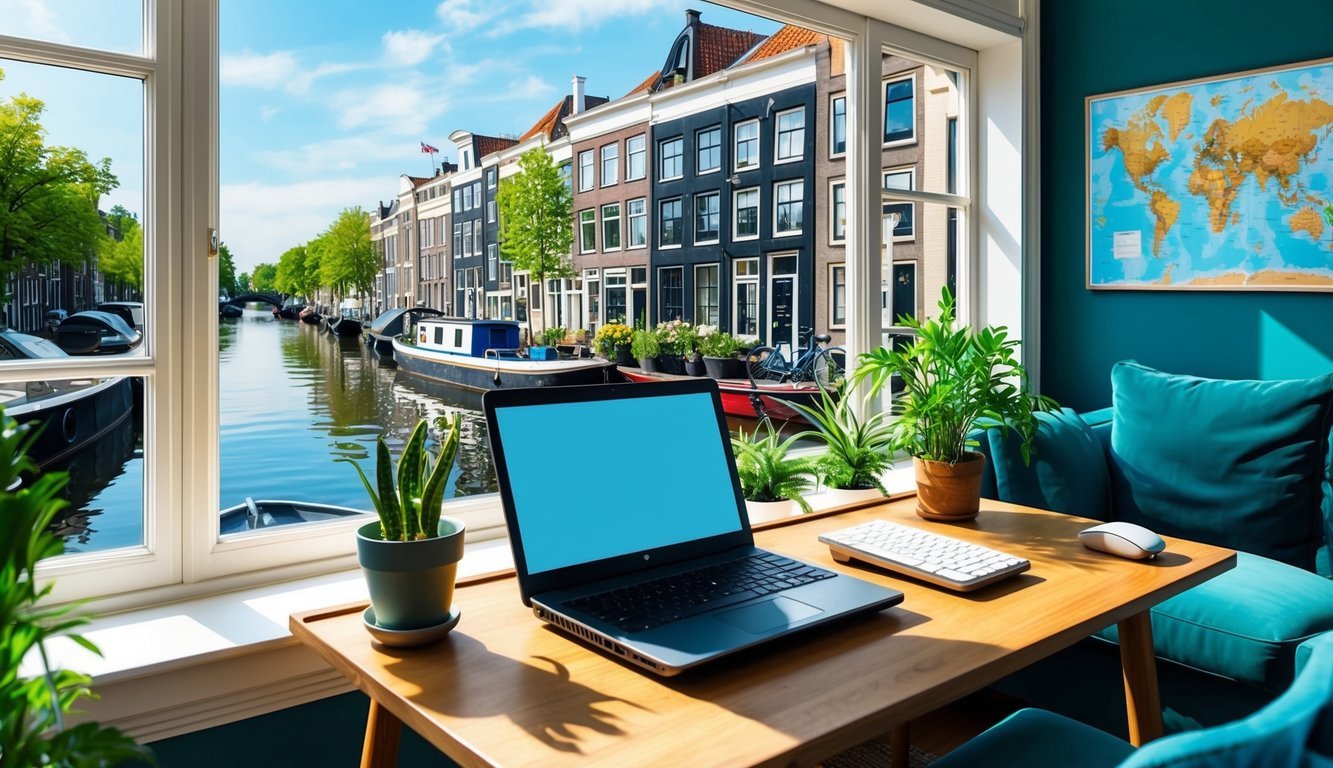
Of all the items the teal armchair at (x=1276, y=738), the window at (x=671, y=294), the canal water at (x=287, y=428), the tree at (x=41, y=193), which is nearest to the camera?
the teal armchair at (x=1276, y=738)

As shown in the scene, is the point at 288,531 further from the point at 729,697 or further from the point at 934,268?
the point at 934,268

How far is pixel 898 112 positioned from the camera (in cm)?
319

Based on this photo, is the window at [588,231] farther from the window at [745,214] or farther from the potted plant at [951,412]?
the potted plant at [951,412]

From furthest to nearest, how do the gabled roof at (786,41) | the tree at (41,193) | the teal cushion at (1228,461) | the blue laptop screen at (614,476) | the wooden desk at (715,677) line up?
the gabled roof at (786,41), the teal cushion at (1228,461), the tree at (41,193), the blue laptop screen at (614,476), the wooden desk at (715,677)

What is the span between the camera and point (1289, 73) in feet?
9.12

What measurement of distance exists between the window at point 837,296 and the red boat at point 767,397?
0.80 feet

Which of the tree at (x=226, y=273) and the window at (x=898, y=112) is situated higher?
the window at (x=898, y=112)

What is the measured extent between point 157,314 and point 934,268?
8.51ft

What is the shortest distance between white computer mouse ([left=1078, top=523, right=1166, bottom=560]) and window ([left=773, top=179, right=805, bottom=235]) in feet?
5.68

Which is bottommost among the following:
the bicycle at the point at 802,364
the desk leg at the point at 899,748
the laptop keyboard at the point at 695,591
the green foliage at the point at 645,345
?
the desk leg at the point at 899,748

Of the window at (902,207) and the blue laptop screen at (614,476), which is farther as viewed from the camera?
the window at (902,207)

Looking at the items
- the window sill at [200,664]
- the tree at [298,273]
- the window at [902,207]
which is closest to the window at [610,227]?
the tree at [298,273]

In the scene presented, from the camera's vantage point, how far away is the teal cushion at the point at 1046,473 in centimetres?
248

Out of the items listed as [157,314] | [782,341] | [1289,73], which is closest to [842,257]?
[782,341]
